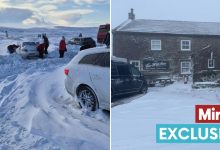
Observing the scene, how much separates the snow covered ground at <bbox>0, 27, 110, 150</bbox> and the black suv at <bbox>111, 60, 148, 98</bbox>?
0.26m

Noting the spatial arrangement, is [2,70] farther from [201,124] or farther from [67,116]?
[201,124]

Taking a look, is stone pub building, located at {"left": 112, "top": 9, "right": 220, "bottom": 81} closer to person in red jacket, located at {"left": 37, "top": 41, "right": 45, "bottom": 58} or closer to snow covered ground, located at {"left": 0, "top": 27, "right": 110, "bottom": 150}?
snow covered ground, located at {"left": 0, "top": 27, "right": 110, "bottom": 150}

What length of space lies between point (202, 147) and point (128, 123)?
658 mm

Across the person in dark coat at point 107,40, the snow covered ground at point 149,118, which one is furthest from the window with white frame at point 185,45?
the person in dark coat at point 107,40

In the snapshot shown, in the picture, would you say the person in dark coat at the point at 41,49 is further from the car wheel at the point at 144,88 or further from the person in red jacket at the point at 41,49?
the car wheel at the point at 144,88

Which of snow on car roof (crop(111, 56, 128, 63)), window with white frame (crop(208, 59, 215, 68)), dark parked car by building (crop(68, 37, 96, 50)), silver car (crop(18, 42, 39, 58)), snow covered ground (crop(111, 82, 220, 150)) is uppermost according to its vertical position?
dark parked car by building (crop(68, 37, 96, 50))

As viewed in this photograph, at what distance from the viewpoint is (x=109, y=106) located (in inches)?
107

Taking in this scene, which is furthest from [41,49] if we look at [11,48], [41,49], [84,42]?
[84,42]

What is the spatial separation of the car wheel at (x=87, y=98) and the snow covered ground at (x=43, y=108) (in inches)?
2.3

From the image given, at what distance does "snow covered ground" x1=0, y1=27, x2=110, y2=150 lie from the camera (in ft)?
9.03

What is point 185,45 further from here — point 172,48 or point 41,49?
point 41,49

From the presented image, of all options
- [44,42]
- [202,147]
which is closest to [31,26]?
[44,42]

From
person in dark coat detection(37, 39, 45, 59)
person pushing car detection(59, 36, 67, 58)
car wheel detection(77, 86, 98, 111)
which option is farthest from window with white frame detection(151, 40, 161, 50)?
person in dark coat detection(37, 39, 45, 59)

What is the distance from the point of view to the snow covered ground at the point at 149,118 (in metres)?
2.68
